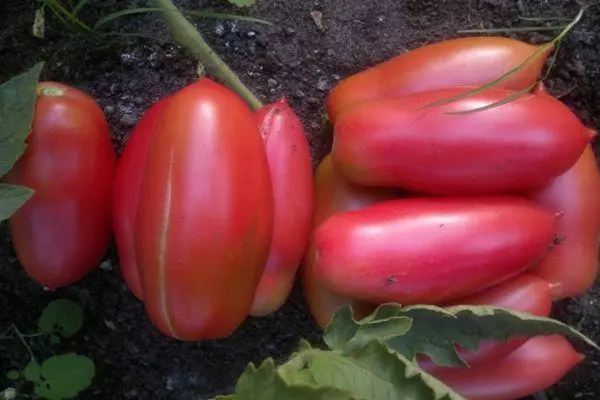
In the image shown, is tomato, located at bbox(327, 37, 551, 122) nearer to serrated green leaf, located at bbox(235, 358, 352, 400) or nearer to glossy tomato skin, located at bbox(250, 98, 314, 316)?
glossy tomato skin, located at bbox(250, 98, 314, 316)

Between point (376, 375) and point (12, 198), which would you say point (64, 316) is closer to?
point (12, 198)

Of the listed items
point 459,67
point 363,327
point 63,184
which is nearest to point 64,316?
point 63,184

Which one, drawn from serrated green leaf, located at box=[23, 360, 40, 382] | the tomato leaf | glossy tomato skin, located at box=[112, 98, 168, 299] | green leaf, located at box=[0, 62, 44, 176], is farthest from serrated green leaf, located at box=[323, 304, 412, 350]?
serrated green leaf, located at box=[23, 360, 40, 382]

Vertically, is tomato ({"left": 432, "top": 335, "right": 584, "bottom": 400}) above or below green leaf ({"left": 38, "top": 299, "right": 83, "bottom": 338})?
above

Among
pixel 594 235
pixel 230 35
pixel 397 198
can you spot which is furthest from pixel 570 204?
pixel 230 35

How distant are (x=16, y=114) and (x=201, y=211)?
21 cm

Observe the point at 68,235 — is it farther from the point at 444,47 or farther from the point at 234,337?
the point at 444,47

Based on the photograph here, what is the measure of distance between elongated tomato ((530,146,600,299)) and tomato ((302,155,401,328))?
164 mm

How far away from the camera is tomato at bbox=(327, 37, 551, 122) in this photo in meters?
0.83

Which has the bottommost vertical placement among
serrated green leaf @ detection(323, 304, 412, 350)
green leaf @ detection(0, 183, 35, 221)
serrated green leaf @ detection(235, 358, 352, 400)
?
serrated green leaf @ detection(323, 304, 412, 350)

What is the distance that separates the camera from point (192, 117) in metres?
0.77

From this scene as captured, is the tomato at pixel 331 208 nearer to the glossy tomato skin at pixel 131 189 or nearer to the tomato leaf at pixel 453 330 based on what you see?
the tomato leaf at pixel 453 330

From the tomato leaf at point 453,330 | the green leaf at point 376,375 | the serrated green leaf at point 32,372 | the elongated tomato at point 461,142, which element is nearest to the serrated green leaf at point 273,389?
the green leaf at point 376,375

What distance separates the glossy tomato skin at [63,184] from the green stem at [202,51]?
0.42ft
